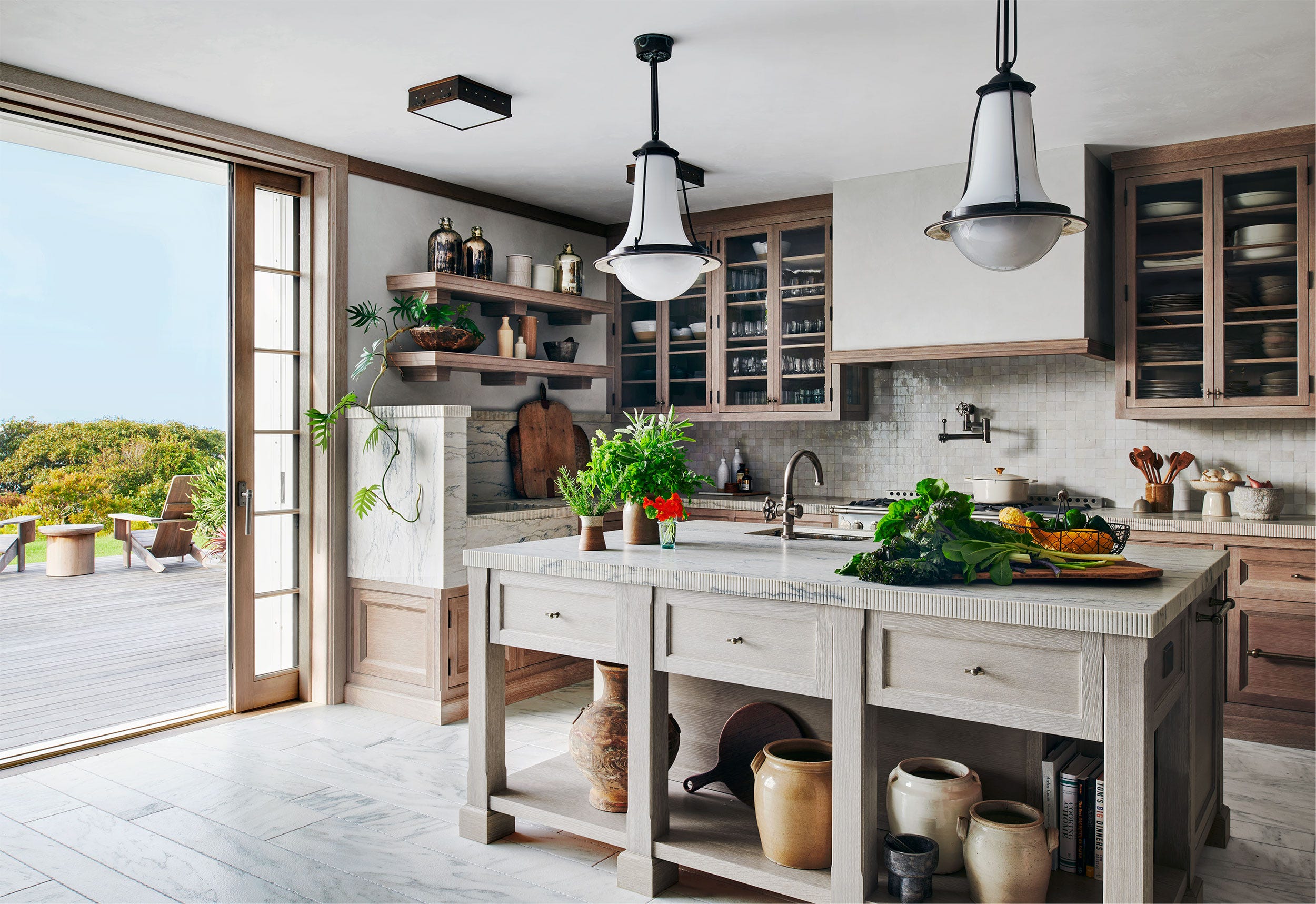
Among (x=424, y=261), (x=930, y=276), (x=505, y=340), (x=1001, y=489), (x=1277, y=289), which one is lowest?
(x=1001, y=489)

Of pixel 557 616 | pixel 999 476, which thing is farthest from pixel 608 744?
pixel 999 476

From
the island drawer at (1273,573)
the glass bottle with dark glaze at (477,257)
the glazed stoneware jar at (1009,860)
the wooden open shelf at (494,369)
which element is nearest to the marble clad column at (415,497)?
the wooden open shelf at (494,369)

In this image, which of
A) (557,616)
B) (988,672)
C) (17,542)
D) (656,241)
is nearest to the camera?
(988,672)

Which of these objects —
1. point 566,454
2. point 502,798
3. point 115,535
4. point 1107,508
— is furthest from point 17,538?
point 1107,508

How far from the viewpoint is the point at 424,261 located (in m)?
4.98

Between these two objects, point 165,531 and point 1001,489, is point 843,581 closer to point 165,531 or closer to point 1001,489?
point 1001,489

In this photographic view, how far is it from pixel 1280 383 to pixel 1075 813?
2808mm

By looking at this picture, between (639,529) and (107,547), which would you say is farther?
(107,547)

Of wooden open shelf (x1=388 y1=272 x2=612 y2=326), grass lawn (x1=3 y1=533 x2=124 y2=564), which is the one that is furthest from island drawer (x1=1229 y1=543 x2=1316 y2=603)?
grass lawn (x1=3 y1=533 x2=124 y2=564)

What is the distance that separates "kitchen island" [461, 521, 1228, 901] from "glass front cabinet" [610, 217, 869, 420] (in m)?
2.30

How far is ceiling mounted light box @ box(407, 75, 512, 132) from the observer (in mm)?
3590

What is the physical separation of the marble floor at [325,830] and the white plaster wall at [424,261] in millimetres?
1797

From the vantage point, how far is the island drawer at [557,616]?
2686 mm

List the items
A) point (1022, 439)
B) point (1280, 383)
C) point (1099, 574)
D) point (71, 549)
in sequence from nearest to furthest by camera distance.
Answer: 1. point (1099, 574)
2. point (1280, 383)
3. point (1022, 439)
4. point (71, 549)
